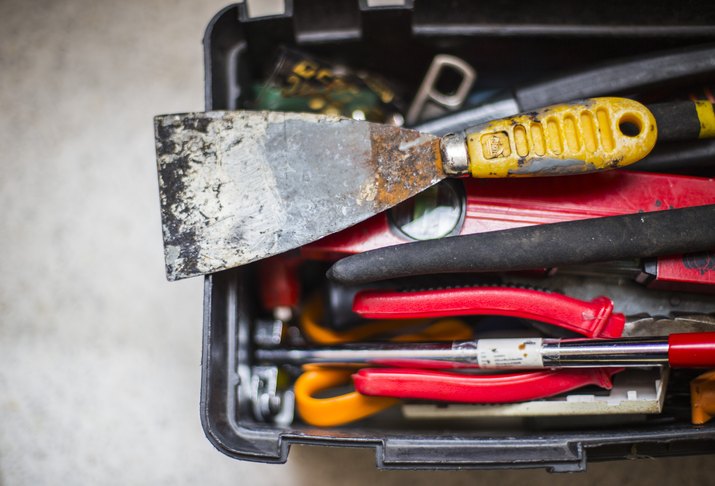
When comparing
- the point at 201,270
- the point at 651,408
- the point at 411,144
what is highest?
the point at 411,144

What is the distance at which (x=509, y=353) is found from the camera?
61 centimetres

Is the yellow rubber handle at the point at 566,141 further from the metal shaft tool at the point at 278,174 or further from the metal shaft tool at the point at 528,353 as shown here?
the metal shaft tool at the point at 528,353

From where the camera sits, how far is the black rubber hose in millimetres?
571

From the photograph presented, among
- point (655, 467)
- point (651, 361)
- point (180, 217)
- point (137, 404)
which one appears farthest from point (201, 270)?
point (655, 467)

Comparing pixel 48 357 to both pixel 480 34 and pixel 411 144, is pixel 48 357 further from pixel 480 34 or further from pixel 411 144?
pixel 480 34

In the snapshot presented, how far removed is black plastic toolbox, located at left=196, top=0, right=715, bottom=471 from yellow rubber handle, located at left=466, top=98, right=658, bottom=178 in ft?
0.54

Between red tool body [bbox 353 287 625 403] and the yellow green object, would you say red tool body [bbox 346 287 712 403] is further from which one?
the yellow green object

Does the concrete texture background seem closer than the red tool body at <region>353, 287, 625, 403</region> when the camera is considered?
No

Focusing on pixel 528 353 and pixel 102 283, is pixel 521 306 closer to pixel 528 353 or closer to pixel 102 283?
pixel 528 353

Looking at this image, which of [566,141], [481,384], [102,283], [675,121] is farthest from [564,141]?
[102,283]

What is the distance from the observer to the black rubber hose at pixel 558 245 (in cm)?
57

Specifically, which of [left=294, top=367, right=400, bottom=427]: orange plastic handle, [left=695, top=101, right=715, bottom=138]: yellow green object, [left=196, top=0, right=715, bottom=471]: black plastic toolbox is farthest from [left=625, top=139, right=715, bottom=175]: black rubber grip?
[left=294, top=367, right=400, bottom=427]: orange plastic handle

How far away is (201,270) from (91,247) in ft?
1.01

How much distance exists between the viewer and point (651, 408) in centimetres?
62
